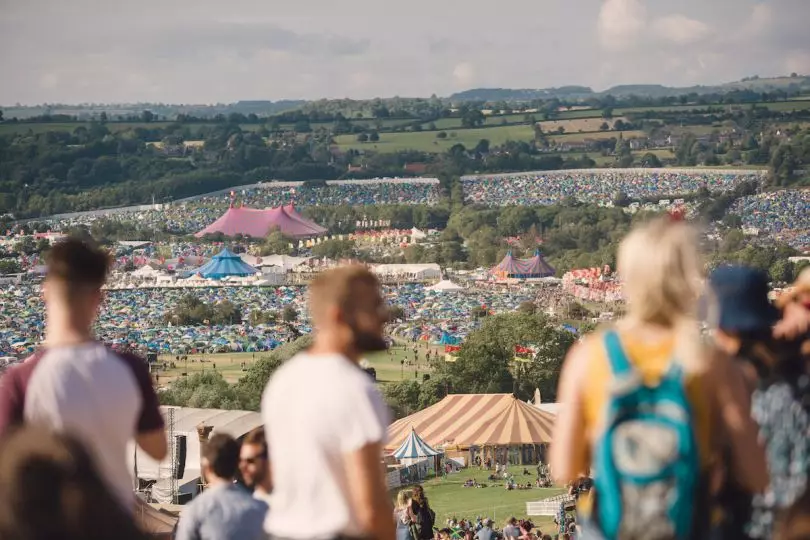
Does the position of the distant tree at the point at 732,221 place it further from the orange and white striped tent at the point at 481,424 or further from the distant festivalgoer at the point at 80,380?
the distant festivalgoer at the point at 80,380

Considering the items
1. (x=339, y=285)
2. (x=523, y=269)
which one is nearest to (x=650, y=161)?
→ (x=523, y=269)

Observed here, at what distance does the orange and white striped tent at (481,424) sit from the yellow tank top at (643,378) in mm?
20168

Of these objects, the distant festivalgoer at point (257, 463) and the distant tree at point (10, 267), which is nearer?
the distant festivalgoer at point (257, 463)

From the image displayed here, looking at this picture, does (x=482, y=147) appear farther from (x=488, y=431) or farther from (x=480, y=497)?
(x=480, y=497)

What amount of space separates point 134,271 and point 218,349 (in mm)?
29437

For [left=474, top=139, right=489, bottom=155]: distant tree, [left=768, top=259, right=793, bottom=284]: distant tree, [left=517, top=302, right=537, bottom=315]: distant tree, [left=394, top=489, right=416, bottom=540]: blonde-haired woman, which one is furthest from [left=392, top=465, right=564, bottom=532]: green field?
[left=474, top=139, right=489, bottom=155]: distant tree

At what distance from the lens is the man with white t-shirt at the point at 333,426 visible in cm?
333

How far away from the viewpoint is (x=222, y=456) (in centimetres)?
406

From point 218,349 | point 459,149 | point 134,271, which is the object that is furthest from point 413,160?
point 218,349

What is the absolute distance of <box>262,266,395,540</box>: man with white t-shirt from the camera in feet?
10.9

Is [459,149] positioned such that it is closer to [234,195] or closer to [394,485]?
[234,195]

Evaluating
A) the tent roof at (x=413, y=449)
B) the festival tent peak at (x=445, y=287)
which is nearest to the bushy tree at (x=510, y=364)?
the tent roof at (x=413, y=449)

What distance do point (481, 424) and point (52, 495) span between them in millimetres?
22176

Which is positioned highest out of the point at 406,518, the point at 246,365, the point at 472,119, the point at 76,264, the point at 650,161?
the point at 472,119
